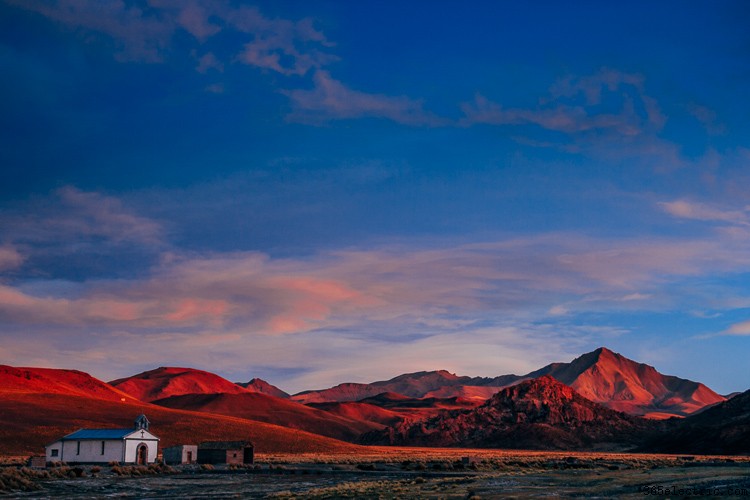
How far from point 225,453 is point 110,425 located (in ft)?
164

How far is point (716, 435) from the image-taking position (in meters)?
118

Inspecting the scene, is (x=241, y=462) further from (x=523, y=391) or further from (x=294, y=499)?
(x=523, y=391)

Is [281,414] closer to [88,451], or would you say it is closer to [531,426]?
[531,426]

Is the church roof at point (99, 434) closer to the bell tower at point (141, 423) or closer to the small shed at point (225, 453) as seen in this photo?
the bell tower at point (141, 423)

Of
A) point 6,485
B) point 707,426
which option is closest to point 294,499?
point 6,485

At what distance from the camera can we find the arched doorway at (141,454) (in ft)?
215

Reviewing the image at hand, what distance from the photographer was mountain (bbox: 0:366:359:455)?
98625 mm

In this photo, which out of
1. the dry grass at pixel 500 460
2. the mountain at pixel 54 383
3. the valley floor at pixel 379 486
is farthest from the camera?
the mountain at pixel 54 383

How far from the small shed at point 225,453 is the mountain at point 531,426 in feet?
250

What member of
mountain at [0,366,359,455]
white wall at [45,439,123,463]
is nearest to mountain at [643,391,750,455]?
mountain at [0,366,359,455]

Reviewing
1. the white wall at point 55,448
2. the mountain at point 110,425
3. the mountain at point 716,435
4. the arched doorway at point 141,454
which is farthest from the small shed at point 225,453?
the mountain at point 716,435

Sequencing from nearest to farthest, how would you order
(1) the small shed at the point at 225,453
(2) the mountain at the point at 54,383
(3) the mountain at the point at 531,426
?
(1) the small shed at the point at 225,453 → (3) the mountain at the point at 531,426 → (2) the mountain at the point at 54,383

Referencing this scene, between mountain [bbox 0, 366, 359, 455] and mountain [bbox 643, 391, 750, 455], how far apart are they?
51.8 metres

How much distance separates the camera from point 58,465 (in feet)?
198
